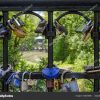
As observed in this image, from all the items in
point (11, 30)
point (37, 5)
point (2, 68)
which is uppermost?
point (37, 5)

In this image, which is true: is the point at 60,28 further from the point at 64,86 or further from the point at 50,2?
the point at 64,86

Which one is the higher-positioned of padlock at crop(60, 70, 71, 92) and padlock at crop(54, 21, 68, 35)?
padlock at crop(54, 21, 68, 35)

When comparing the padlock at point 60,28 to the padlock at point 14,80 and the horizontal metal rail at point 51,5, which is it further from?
the padlock at point 14,80

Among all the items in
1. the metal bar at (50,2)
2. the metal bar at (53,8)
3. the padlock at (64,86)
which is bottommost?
the padlock at (64,86)

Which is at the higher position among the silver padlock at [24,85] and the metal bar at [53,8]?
the metal bar at [53,8]

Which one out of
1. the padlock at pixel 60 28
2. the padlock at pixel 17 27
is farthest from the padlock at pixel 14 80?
the padlock at pixel 60 28

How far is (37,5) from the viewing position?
2.00 metres

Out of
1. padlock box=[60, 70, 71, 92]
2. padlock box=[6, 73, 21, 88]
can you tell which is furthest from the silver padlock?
padlock box=[60, 70, 71, 92]

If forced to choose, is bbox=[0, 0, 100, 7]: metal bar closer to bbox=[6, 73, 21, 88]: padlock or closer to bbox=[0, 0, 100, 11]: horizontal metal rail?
bbox=[0, 0, 100, 11]: horizontal metal rail

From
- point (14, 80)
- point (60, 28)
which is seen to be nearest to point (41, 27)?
point (60, 28)
